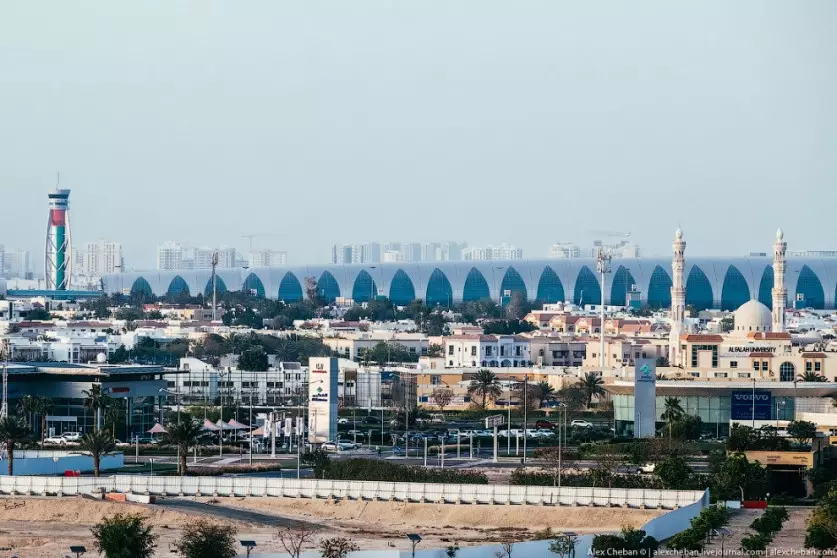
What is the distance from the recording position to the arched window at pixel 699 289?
14623 centimetres

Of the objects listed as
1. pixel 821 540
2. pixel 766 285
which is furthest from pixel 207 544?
pixel 766 285

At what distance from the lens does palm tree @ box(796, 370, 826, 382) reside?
2758 inches

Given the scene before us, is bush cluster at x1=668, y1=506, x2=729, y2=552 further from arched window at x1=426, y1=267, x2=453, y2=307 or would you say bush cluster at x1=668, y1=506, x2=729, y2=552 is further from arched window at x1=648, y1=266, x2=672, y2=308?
arched window at x1=426, y1=267, x2=453, y2=307

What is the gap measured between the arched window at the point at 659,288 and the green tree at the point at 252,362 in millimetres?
68627

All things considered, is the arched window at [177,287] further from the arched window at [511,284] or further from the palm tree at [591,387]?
the palm tree at [591,387]

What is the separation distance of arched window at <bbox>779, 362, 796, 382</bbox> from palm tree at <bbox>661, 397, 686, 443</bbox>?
1125 cm

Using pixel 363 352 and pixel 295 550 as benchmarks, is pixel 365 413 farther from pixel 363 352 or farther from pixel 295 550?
pixel 295 550

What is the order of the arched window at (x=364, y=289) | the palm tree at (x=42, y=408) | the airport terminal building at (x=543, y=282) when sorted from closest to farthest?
1. the palm tree at (x=42, y=408)
2. the airport terminal building at (x=543, y=282)
3. the arched window at (x=364, y=289)

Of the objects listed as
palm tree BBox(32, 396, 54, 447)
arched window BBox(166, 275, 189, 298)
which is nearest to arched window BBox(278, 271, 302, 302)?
arched window BBox(166, 275, 189, 298)

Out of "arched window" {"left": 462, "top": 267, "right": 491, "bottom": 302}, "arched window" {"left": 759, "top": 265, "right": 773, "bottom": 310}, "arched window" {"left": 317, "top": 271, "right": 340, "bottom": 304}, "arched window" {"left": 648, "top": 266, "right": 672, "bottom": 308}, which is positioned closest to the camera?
"arched window" {"left": 759, "top": 265, "right": 773, "bottom": 310}

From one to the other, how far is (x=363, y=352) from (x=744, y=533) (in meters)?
59.5

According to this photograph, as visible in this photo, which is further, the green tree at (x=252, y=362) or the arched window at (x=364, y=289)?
the arched window at (x=364, y=289)

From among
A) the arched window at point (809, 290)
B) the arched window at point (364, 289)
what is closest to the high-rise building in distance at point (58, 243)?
the arched window at point (364, 289)

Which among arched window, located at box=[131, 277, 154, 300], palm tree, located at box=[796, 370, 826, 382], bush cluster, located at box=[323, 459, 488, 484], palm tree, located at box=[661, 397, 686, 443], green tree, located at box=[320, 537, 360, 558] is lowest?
green tree, located at box=[320, 537, 360, 558]
